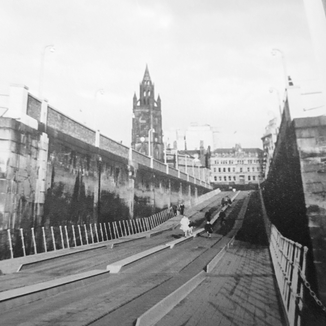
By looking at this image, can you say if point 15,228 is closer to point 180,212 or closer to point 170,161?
point 180,212

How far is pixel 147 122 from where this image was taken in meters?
86.9

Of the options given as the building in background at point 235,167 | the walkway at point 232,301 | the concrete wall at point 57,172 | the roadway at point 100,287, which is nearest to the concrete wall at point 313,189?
the walkway at point 232,301

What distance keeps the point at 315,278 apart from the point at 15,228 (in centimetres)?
1113

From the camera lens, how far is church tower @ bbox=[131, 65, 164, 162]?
80.2m

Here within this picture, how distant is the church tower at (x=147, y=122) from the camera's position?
8025 centimetres

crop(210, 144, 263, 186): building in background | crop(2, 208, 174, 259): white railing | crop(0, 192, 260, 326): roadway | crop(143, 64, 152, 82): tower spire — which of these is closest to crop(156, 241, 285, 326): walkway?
crop(0, 192, 260, 326): roadway

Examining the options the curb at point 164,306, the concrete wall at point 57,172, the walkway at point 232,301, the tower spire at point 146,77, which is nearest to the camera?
the curb at point 164,306

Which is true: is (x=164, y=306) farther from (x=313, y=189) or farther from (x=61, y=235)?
(x=61, y=235)

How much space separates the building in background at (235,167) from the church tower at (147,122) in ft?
66.4

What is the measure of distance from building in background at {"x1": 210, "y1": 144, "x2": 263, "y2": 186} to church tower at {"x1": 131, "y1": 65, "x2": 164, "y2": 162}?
797 inches

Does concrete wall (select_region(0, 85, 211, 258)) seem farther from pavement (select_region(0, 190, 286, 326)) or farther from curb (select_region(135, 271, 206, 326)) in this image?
curb (select_region(135, 271, 206, 326))

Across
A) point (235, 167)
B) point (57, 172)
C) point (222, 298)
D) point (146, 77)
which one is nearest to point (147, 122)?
point (146, 77)

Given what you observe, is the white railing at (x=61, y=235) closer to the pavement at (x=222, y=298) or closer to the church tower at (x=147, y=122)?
the pavement at (x=222, y=298)

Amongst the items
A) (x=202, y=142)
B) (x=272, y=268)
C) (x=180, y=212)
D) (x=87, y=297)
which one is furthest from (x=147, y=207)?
(x=202, y=142)
